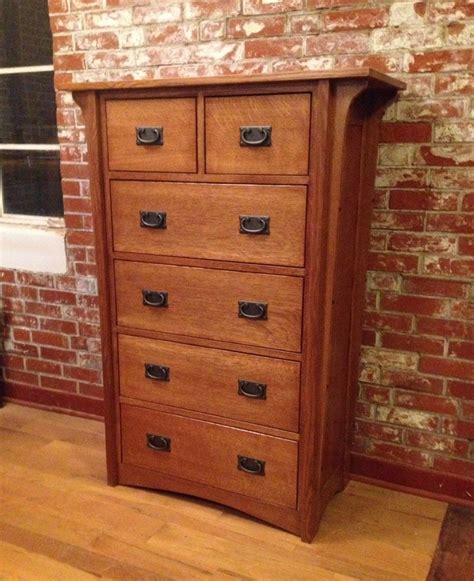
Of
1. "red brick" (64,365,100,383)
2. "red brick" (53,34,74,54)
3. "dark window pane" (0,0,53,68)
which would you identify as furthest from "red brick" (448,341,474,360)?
"dark window pane" (0,0,53,68)

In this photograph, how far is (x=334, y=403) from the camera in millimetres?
1908

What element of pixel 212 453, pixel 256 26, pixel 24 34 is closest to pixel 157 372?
pixel 212 453

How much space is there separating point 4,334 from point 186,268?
1369mm

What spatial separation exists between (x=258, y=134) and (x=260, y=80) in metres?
0.14

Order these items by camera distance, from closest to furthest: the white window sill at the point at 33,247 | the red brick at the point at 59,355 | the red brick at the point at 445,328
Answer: the red brick at the point at 445,328 → the white window sill at the point at 33,247 → the red brick at the point at 59,355

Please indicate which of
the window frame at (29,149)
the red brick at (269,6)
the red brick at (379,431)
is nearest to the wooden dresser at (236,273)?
the red brick at (379,431)

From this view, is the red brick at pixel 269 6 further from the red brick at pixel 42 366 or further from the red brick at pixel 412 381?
the red brick at pixel 42 366

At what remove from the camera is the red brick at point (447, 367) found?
1934 millimetres

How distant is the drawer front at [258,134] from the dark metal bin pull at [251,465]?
87 cm

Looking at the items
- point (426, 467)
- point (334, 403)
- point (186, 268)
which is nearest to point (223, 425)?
point (334, 403)

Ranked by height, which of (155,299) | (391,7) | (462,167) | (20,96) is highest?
(391,7)

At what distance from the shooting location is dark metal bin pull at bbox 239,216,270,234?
1.66m

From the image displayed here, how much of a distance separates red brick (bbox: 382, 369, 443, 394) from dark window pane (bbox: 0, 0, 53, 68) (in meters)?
1.82

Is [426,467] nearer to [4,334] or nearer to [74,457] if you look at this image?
[74,457]
